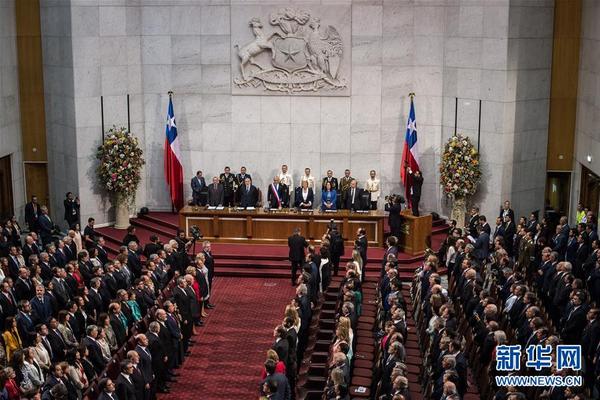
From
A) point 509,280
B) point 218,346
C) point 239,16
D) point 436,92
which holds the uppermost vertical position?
point 239,16

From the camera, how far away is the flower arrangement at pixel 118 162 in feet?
91.8

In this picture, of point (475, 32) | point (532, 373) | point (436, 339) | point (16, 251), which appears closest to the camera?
point (532, 373)

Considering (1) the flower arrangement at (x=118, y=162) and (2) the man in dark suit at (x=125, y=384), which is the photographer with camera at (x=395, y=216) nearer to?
(1) the flower arrangement at (x=118, y=162)

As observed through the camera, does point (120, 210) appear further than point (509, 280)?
Yes

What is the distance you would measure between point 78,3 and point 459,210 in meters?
12.0

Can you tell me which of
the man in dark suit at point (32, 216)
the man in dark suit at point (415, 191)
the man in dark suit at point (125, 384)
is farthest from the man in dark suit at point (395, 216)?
the man in dark suit at point (125, 384)

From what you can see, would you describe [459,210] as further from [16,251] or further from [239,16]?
[16,251]

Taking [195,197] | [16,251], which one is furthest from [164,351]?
[195,197]

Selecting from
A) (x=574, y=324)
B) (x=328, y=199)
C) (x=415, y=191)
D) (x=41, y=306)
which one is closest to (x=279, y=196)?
(x=328, y=199)

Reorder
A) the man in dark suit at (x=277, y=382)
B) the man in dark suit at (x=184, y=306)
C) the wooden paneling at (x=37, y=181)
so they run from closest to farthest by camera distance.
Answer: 1. the man in dark suit at (x=277, y=382)
2. the man in dark suit at (x=184, y=306)
3. the wooden paneling at (x=37, y=181)

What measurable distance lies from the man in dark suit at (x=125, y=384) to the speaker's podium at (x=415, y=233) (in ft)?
38.3

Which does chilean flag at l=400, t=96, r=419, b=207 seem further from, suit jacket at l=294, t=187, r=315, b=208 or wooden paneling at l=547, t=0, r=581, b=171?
wooden paneling at l=547, t=0, r=581, b=171

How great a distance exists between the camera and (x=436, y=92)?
93.0 ft

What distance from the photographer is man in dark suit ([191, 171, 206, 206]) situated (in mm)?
27600
